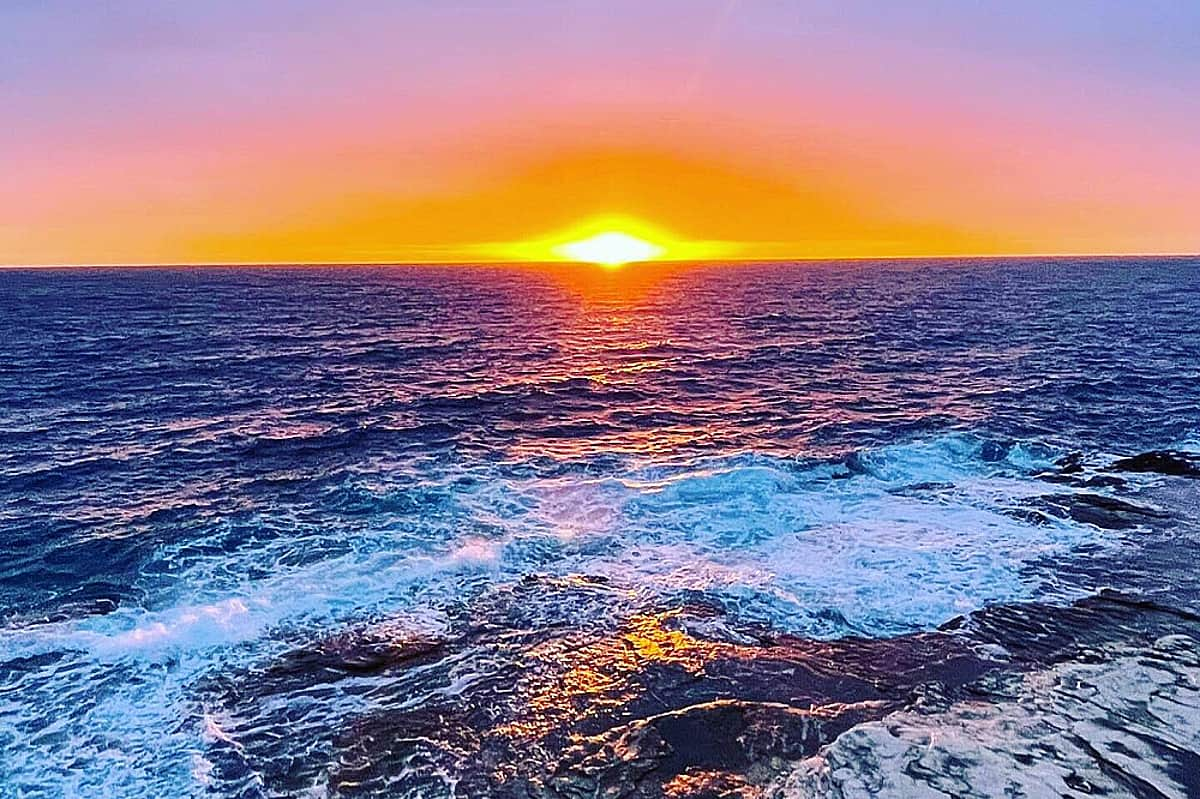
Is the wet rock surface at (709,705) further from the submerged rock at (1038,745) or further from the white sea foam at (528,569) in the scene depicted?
the white sea foam at (528,569)

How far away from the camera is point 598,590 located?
16.1m

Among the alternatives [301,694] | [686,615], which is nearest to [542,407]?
[686,615]

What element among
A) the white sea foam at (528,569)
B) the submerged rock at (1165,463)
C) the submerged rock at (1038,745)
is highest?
the submerged rock at (1165,463)

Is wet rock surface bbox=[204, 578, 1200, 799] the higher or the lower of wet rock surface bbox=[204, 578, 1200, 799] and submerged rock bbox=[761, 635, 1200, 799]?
the lower

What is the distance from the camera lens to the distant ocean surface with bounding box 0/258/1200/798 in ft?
34.6

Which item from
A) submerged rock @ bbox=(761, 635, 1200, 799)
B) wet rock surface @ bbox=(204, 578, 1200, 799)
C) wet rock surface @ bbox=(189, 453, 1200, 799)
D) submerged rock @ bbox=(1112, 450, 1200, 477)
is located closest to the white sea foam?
wet rock surface @ bbox=(189, 453, 1200, 799)

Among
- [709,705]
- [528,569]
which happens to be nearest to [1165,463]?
[709,705]

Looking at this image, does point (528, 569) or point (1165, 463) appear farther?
point (1165, 463)

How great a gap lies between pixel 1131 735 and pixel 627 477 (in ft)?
50.3

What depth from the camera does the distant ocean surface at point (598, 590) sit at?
34.6 ft

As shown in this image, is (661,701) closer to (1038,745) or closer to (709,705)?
(709,705)

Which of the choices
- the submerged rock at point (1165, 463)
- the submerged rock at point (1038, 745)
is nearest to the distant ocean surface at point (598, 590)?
the submerged rock at point (1038, 745)

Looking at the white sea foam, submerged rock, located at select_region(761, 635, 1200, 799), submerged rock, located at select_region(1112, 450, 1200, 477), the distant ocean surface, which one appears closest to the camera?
submerged rock, located at select_region(761, 635, 1200, 799)

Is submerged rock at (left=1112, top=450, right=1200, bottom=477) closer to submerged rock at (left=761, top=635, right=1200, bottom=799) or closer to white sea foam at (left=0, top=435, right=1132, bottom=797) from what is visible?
white sea foam at (left=0, top=435, right=1132, bottom=797)
